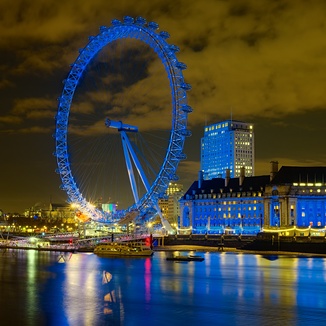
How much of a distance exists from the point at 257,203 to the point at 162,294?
277 feet

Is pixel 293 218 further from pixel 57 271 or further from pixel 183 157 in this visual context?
pixel 57 271

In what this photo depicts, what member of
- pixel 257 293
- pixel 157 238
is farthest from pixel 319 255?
pixel 257 293

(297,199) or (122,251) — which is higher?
(297,199)

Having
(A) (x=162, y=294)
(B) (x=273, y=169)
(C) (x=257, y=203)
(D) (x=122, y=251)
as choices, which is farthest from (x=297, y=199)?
(A) (x=162, y=294)

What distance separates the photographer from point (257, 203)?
12550 cm

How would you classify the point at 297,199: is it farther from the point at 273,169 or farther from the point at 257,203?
the point at 257,203

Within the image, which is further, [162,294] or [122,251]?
[122,251]

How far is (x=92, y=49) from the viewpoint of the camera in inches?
2913

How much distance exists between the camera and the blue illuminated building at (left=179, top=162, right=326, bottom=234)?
11588cm

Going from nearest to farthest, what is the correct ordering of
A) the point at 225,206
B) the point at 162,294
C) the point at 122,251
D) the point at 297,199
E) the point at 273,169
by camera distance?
the point at 162,294 < the point at 122,251 < the point at 297,199 < the point at 273,169 < the point at 225,206

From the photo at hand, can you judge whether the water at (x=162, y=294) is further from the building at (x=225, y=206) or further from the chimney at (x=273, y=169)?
the building at (x=225, y=206)

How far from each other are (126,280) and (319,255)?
4351 centimetres

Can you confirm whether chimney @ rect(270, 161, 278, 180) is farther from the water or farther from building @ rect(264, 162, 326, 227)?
the water

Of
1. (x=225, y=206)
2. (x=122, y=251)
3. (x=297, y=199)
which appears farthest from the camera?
(x=225, y=206)
